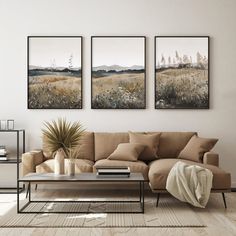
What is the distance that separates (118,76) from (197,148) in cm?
161

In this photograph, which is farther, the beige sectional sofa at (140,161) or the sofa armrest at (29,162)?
the sofa armrest at (29,162)

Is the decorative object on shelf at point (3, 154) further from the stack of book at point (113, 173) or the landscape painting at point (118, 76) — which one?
the stack of book at point (113, 173)

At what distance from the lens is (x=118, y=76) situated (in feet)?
23.7

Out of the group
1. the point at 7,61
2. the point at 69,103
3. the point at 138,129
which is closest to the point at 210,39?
the point at 138,129

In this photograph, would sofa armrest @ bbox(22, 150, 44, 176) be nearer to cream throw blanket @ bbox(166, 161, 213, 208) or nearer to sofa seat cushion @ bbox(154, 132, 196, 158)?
sofa seat cushion @ bbox(154, 132, 196, 158)

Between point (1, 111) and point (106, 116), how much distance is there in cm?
153

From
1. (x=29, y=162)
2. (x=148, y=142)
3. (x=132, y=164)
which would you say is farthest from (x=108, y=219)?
(x=148, y=142)

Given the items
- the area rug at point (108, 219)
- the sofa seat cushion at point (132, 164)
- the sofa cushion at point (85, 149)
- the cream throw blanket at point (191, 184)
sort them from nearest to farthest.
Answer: the area rug at point (108, 219)
the cream throw blanket at point (191, 184)
the sofa seat cushion at point (132, 164)
the sofa cushion at point (85, 149)

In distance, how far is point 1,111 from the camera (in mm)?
7199

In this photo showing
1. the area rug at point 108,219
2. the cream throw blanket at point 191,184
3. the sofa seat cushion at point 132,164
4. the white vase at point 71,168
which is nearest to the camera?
the area rug at point 108,219

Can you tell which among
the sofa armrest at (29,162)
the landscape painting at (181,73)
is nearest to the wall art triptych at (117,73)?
the landscape painting at (181,73)

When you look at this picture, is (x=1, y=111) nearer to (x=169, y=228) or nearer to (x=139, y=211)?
(x=139, y=211)

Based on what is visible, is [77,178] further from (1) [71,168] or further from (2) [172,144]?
(2) [172,144]

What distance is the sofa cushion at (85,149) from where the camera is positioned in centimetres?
683
